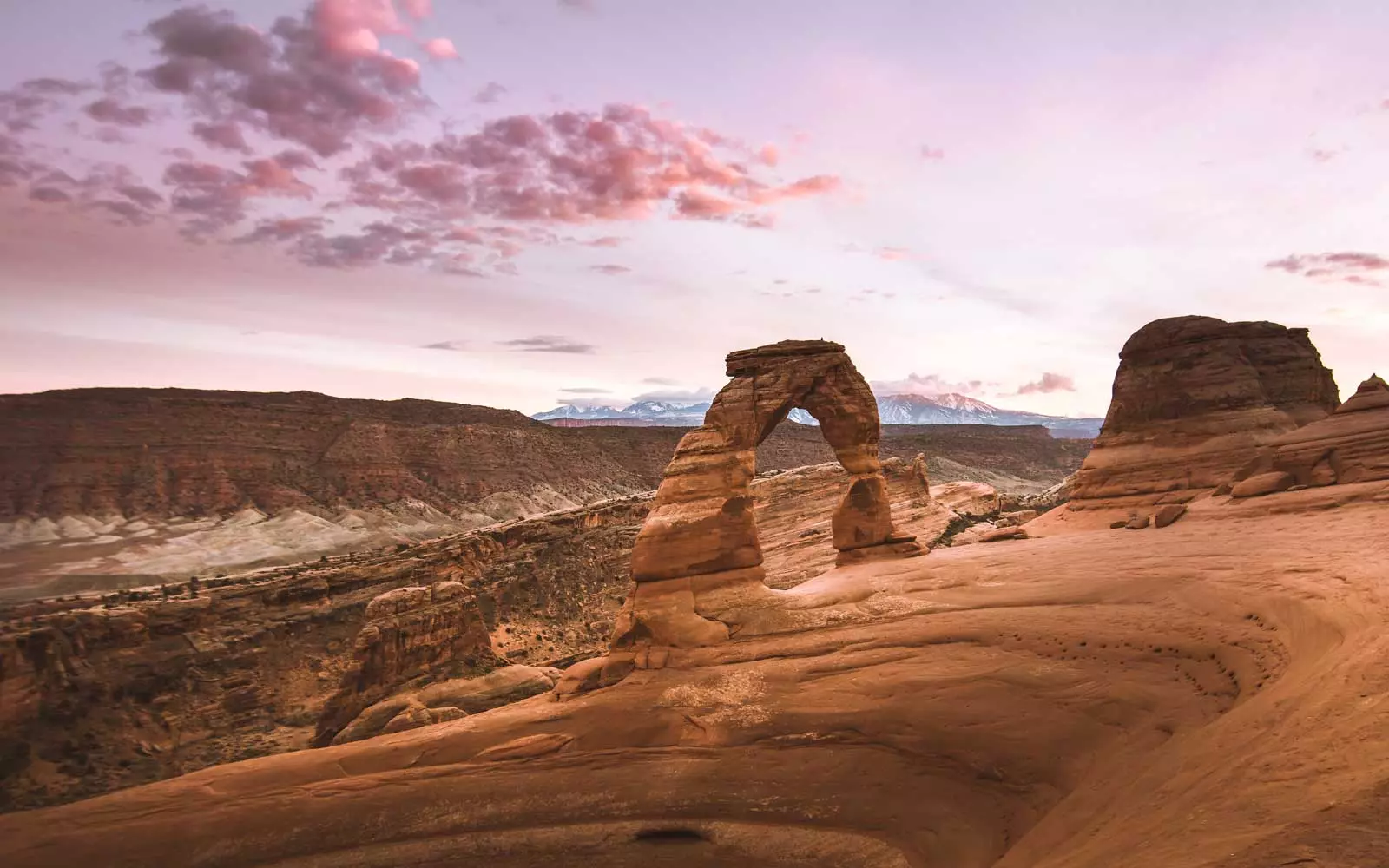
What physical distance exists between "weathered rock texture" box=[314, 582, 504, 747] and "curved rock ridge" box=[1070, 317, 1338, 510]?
23.8 metres

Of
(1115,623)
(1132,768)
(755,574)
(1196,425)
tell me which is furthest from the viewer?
(1196,425)

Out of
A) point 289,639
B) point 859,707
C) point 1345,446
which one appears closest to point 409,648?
point 289,639

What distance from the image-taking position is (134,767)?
67.7ft

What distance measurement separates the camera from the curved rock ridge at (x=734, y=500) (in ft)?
Result: 50.2

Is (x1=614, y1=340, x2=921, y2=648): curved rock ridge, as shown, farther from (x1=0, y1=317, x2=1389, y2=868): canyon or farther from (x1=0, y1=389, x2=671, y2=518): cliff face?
(x1=0, y1=389, x2=671, y2=518): cliff face

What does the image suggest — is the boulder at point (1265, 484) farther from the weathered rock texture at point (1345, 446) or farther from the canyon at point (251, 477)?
the canyon at point (251, 477)

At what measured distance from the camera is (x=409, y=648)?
21641mm

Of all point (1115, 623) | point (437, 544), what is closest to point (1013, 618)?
point (1115, 623)

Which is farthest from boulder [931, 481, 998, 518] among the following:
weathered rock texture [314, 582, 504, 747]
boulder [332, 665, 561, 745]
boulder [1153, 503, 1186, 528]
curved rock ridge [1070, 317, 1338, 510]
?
boulder [332, 665, 561, 745]

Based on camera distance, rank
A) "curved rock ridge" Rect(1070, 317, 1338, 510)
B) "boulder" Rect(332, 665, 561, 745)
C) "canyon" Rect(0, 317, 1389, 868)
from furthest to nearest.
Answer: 1. "curved rock ridge" Rect(1070, 317, 1338, 510)
2. "boulder" Rect(332, 665, 561, 745)
3. "canyon" Rect(0, 317, 1389, 868)

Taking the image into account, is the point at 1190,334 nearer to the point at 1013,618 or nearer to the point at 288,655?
the point at 1013,618

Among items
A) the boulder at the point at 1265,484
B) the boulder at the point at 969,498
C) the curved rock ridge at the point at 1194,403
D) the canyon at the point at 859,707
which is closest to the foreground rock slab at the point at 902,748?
the canyon at the point at 859,707

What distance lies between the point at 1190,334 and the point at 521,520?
103 ft

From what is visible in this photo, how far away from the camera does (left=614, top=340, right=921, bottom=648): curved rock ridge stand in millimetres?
15297
